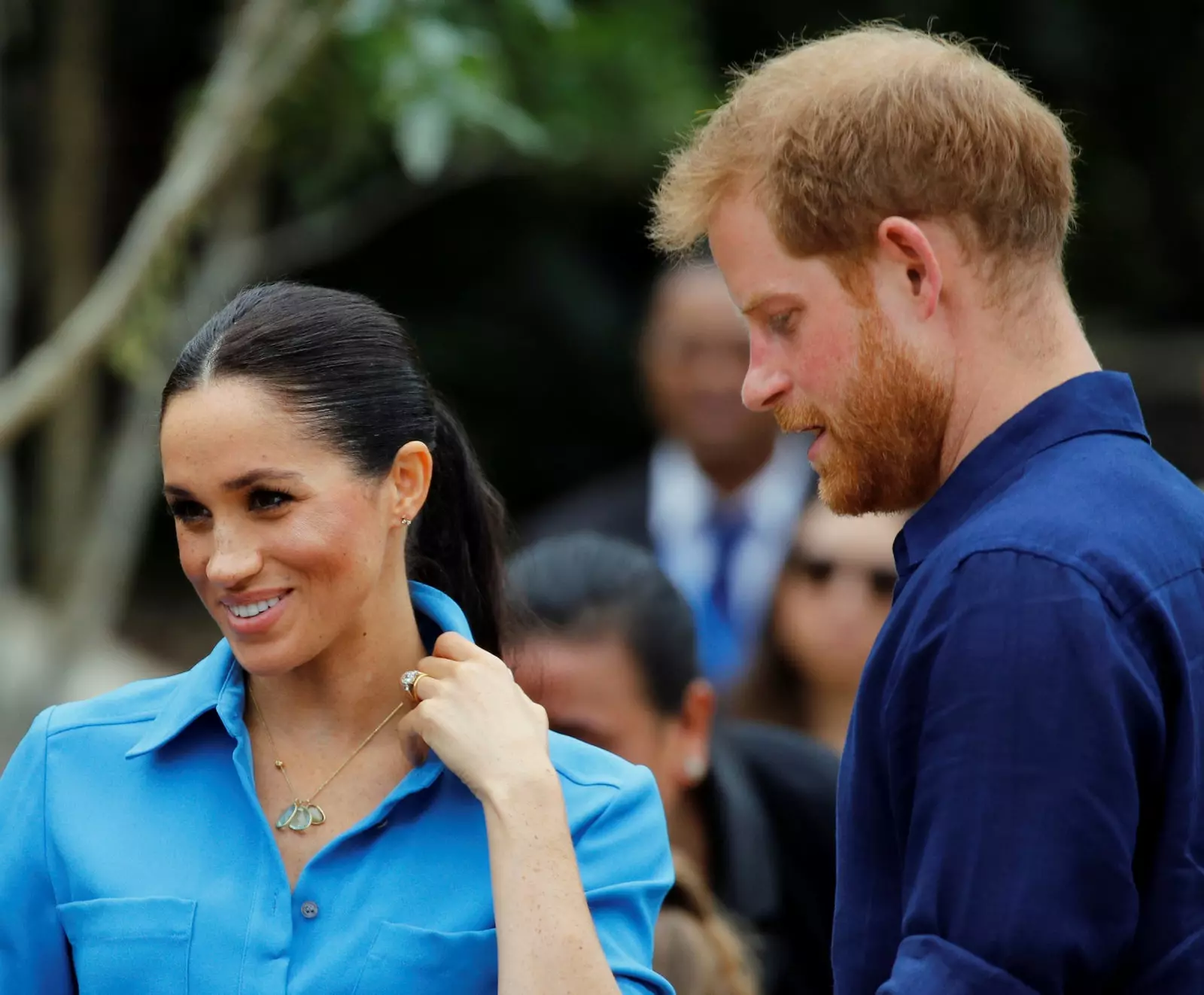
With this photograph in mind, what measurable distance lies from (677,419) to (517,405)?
11.9 ft

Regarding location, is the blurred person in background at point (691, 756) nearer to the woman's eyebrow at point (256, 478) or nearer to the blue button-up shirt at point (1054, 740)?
the woman's eyebrow at point (256, 478)

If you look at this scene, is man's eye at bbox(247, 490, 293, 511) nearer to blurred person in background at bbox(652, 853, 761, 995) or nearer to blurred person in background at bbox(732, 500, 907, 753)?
blurred person in background at bbox(652, 853, 761, 995)

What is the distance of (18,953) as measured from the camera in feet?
6.82

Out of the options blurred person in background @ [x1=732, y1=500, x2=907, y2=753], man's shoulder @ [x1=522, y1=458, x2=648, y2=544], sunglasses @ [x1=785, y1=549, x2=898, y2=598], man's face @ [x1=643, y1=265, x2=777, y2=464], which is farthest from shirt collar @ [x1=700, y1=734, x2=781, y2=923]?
man's face @ [x1=643, y1=265, x2=777, y2=464]

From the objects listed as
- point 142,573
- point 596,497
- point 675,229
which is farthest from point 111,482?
point 142,573

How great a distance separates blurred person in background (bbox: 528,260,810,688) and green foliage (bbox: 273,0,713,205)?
605 millimetres

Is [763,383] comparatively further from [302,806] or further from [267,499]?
[302,806]

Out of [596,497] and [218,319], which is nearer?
[218,319]

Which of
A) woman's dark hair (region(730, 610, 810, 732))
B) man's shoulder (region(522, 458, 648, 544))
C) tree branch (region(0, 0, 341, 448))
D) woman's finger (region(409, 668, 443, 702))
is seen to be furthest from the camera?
man's shoulder (region(522, 458, 648, 544))

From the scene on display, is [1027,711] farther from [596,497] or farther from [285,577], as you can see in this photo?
[596,497]

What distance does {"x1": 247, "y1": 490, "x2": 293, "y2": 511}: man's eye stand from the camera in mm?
2131

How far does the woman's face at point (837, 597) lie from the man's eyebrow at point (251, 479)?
219cm

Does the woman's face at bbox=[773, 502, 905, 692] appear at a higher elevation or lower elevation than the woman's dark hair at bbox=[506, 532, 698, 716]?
lower

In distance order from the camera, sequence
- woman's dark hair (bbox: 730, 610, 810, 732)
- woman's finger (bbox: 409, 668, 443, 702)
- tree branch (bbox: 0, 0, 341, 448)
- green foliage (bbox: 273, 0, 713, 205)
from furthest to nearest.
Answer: woman's dark hair (bbox: 730, 610, 810, 732), green foliage (bbox: 273, 0, 713, 205), tree branch (bbox: 0, 0, 341, 448), woman's finger (bbox: 409, 668, 443, 702)
